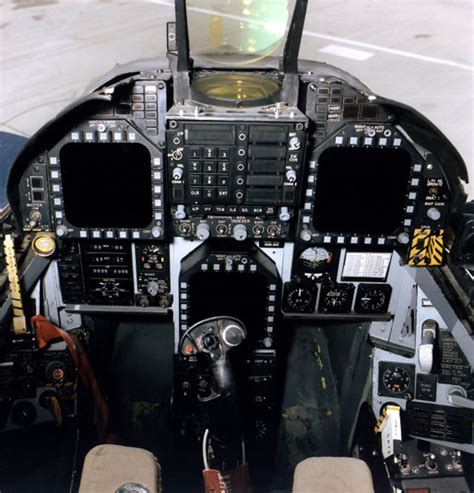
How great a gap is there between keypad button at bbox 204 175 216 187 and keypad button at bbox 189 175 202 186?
0.03m

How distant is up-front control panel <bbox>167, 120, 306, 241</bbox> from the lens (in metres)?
2.92

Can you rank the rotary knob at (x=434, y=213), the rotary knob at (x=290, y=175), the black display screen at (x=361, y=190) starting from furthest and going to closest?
the rotary knob at (x=434, y=213) → the black display screen at (x=361, y=190) → the rotary knob at (x=290, y=175)

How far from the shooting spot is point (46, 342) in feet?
11.6

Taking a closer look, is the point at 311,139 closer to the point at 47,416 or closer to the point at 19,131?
the point at 47,416

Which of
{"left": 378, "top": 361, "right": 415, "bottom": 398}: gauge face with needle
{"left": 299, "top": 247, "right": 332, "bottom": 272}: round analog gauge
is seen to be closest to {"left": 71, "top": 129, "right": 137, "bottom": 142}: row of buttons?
{"left": 299, "top": 247, "right": 332, "bottom": 272}: round analog gauge

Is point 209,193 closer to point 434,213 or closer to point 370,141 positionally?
point 370,141

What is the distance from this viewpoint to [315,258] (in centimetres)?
348

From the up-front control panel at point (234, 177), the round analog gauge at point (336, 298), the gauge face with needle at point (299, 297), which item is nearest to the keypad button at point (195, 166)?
the up-front control panel at point (234, 177)

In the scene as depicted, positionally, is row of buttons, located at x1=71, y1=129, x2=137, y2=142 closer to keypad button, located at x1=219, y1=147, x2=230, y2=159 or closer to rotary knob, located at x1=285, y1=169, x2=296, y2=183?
keypad button, located at x1=219, y1=147, x2=230, y2=159

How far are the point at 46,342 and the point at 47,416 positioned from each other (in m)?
0.48

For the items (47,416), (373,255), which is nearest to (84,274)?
(47,416)

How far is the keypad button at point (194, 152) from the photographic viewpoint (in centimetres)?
296

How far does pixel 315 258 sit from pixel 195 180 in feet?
3.11

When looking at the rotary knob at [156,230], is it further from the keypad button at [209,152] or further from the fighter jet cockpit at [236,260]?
the keypad button at [209,152]
